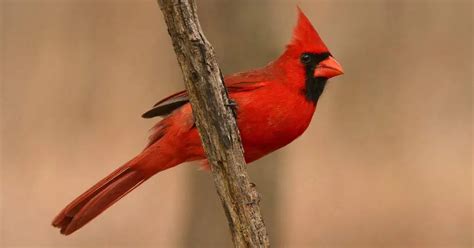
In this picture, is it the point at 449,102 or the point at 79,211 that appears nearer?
the point at 79,211

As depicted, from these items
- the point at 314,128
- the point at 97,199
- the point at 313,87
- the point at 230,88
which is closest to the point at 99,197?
the point at 97,199

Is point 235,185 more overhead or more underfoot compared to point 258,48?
more underfoot

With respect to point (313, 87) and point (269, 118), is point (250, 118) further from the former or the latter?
point (313, 87)

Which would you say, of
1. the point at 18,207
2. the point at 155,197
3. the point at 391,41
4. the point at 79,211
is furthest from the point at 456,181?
the point at 79,211

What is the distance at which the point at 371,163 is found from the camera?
6.61 m

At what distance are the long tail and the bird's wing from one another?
0.61ft

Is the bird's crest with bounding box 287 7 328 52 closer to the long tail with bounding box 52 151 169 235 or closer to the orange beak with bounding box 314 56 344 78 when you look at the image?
the orange beak with bounding box 314 56 344 78

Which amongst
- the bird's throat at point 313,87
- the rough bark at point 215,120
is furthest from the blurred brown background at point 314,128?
the rough bark at point 215,120

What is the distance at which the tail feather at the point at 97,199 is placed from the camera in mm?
3000

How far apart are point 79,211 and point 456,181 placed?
13.5 feet

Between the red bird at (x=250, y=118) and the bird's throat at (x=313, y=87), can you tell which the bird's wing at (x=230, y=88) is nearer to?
the red bird at (x=250, y=118)

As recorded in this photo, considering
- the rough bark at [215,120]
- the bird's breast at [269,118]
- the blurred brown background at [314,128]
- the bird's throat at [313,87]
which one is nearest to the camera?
the rough bark at [215,120]

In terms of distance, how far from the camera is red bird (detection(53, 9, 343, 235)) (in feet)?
9.87

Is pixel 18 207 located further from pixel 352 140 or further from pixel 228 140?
pixel 228 140
